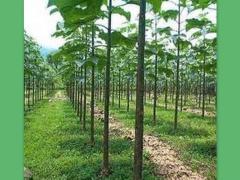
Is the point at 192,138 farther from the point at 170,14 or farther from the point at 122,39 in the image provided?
the point at 122,39

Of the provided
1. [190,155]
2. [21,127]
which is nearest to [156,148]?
[190,155]

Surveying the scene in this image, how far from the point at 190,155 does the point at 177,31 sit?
2993 mm

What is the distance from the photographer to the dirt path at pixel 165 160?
691 centimetres

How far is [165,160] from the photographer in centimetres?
779

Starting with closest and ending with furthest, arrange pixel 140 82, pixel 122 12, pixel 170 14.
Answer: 1. pixel 140 82
2. pixel 122 12
3. pixel 170 14

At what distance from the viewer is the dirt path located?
691 centimetres

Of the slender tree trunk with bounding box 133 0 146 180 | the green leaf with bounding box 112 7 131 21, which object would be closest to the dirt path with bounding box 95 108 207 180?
the green leaf with bounding box 112 7 131 21

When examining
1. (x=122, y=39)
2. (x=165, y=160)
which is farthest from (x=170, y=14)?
(x=122, y=39)

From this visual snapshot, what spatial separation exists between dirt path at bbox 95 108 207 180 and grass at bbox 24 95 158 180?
0.57ft

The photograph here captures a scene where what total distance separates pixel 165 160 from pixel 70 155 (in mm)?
1669

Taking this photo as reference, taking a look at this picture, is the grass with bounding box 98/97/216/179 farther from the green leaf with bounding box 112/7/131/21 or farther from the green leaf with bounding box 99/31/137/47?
the green leaf with bounding box 112/7/131/21

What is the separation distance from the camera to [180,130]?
11227 millimetres

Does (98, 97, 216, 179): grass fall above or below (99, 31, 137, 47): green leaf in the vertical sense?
below

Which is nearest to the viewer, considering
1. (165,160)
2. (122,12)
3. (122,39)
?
(122,39)
